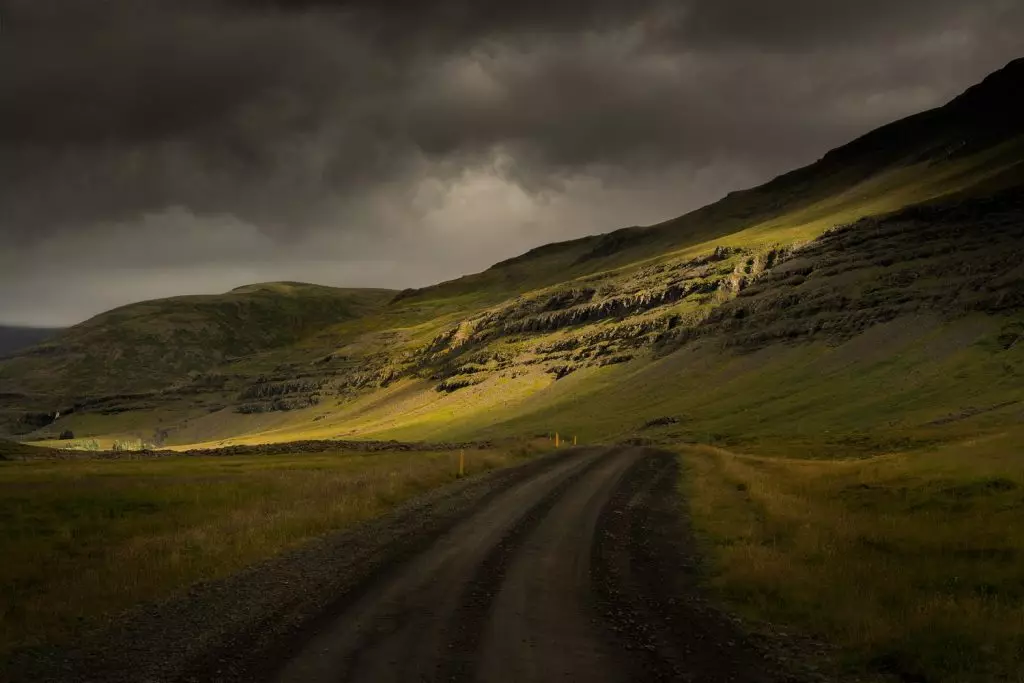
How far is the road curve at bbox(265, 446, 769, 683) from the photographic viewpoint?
31.9ft

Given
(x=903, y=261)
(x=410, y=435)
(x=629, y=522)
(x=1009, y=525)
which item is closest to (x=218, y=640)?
(x=629, y=522)

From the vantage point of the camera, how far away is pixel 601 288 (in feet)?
646

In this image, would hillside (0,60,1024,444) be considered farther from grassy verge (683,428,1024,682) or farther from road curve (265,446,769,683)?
road curve (265,446,769,683)

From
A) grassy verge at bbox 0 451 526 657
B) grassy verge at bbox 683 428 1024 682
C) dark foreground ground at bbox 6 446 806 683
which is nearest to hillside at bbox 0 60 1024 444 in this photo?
grassy verge at bbox 683 428 1024 682

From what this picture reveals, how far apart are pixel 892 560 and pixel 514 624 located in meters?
9.57

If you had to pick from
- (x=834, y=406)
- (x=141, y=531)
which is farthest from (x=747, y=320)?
(x=141, y=531)

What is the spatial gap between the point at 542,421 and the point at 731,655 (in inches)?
4401

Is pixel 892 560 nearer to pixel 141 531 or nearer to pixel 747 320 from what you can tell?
pixel 141 531

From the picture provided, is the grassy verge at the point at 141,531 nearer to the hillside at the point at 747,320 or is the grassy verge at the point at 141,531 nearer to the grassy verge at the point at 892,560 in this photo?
the grassy verge at the point at 892,560

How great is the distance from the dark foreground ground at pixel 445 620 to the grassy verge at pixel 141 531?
45.9 inches

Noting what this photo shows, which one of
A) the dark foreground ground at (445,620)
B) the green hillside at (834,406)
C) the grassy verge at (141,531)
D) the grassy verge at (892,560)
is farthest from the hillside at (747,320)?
the dark foreground ground at (445,620)

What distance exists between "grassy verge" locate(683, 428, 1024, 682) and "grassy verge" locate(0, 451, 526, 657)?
11947 millimetres

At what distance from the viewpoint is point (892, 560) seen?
1573 cm

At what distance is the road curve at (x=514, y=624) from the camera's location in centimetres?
971
